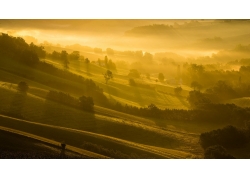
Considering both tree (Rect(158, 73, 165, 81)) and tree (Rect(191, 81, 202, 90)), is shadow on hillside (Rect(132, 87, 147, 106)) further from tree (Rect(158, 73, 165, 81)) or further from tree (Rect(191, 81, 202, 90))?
tree (Rect(191, 81, 202, 90))

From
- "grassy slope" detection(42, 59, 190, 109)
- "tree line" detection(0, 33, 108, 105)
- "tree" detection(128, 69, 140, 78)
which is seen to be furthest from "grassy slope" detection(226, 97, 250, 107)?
"tree line" detection(0, 33, 108, 105)

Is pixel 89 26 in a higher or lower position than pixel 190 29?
lower

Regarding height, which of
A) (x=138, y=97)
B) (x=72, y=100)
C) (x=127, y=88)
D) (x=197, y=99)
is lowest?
(x=72, y=100)

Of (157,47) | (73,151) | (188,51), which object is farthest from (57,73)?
(188,51)

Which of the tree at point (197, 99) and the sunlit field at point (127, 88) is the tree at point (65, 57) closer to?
the sunlit field at point (127, 88)

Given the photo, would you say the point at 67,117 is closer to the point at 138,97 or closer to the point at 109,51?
the point at 138,97

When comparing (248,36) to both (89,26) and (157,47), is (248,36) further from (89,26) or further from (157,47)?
(89,26)

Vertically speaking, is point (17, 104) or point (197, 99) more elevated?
point (197, 99)

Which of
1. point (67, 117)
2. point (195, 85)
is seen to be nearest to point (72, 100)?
point (67, 117)
